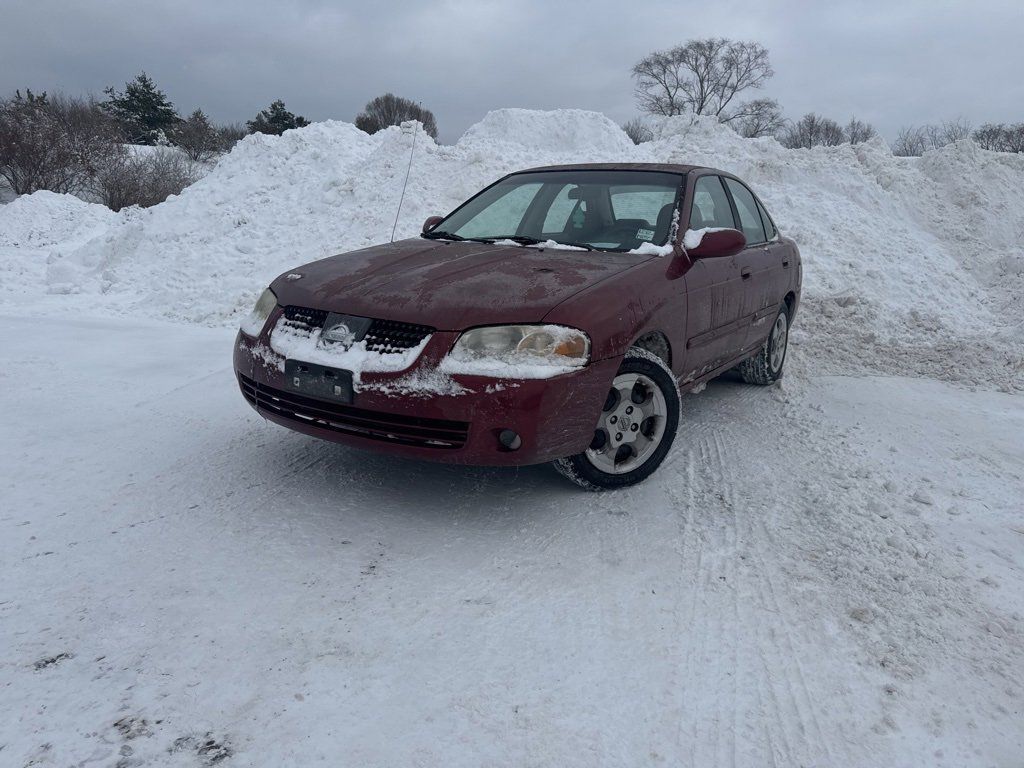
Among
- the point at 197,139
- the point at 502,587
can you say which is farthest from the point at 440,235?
the point at 197,139

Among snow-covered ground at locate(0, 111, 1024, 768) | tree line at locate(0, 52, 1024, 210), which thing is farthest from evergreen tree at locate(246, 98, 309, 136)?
snow-covered ground at locate(0, 111, 1024, 768)

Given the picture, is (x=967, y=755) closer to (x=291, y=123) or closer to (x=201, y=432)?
(x=201, y=432)

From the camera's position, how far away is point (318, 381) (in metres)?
2.95

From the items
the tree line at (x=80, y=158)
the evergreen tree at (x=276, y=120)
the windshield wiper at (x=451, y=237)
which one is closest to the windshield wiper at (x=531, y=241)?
the windshield wiper at (x=451, y=237)

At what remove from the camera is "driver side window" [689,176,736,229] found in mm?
4078

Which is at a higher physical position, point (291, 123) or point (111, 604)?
point (291, 123)

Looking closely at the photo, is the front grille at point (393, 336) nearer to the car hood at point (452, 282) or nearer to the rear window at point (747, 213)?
the car hood at point (452, 282)

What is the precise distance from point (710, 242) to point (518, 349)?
149cm

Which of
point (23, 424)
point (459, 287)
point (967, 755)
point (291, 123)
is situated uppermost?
point (291, 123)

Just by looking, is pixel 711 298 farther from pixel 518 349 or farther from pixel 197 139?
pixel 197 139

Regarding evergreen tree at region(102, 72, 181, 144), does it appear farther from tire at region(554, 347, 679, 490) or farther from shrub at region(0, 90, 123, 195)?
tire at region(554, 347, 679, 490)

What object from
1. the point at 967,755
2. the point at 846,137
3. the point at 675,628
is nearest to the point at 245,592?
the point at 675,628

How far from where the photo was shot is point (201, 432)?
3963 mm

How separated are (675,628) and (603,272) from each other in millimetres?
1592
